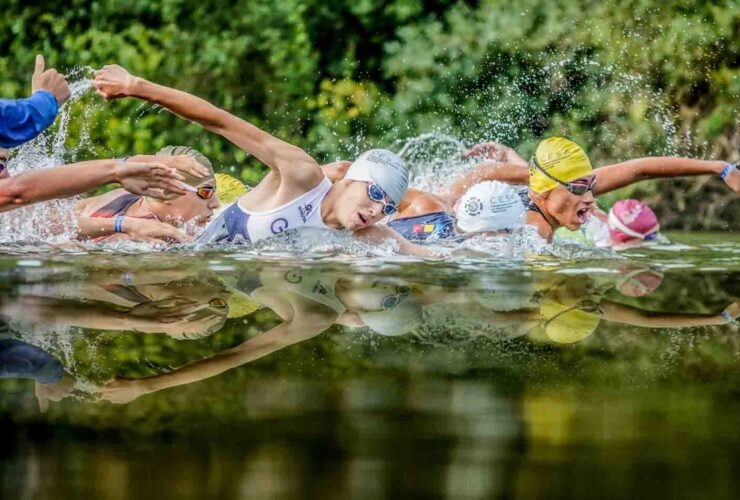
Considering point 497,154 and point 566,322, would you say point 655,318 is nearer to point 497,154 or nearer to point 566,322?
point 566,322

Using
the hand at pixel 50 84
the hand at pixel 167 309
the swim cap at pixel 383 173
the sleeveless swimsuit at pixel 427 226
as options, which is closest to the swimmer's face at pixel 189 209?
the swim cap at pixel 383 173

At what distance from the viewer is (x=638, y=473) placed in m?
3.20

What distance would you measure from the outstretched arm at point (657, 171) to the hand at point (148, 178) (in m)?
4.10

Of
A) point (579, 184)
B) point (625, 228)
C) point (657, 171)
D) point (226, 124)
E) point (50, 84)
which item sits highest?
point (50, 84)

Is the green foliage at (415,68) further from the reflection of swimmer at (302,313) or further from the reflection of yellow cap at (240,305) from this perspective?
the reflection of yellow cap at (240,305)

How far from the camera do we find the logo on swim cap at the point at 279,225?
8375 mm

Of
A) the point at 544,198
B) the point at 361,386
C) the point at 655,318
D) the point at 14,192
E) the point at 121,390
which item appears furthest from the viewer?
the point at 544,198

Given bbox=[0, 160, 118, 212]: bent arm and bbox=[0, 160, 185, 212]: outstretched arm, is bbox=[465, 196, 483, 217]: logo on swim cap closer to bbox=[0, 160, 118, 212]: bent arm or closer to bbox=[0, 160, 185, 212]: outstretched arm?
bbox=[0, 160, 185, 212]: outstretched arm

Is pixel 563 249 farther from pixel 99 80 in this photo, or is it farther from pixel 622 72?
pixel 622 72

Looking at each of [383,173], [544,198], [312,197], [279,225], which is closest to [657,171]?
[544,198]

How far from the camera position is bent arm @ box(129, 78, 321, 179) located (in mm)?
7211

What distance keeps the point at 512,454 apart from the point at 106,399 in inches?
54.0

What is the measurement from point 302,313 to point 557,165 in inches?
172

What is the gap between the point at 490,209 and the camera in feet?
31.0
